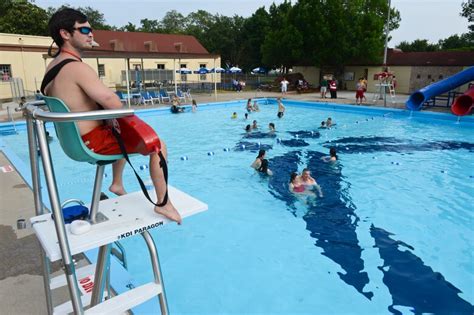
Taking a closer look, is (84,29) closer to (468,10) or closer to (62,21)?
(62,21)

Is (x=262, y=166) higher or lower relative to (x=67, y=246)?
lower

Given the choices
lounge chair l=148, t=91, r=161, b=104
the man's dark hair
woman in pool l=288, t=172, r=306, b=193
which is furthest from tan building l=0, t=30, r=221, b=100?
the man's dark hair

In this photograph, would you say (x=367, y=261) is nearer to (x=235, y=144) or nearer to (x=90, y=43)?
(x=90, y=43)

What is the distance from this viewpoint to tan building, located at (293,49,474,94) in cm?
2484

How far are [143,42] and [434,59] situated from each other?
2738cm

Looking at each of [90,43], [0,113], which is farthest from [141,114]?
[90,43]

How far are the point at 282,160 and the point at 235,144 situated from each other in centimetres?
263

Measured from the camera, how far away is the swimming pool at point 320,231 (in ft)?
14.3

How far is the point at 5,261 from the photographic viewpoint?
147 inches

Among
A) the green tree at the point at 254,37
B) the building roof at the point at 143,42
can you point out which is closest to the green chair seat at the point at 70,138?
the building roof at the point at 143,42

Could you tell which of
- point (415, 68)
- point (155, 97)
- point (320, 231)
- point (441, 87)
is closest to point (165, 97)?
point (155, 97)

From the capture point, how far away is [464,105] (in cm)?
1485

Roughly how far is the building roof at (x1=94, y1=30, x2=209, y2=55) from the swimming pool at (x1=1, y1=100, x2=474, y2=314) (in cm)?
2420

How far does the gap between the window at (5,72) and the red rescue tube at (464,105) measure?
2583cm
